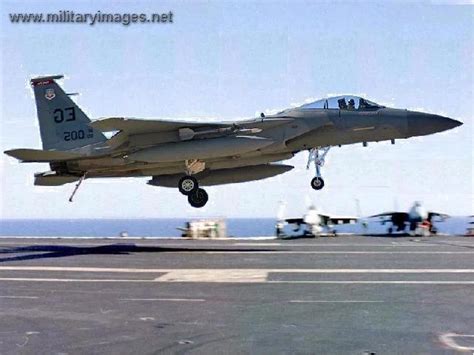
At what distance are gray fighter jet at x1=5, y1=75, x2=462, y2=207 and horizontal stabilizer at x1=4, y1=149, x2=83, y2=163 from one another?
3cm

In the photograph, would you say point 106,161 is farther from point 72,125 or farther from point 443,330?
point 443,330

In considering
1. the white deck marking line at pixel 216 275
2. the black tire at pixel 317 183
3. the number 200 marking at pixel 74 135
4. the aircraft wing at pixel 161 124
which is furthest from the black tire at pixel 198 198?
the white deck marking line at pixel 216 275

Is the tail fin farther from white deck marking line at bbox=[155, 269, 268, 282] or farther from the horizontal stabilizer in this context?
white deck marking line at bbox=[155, 269, 268, 282]

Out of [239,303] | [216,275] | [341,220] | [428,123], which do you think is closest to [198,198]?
[216,275]

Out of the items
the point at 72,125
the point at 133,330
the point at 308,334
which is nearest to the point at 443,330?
the point at 308,334

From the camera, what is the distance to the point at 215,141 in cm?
2020

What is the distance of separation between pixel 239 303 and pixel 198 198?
12.1 m

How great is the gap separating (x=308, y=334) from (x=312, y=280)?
5197 millimetres

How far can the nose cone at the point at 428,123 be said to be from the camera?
20.7m

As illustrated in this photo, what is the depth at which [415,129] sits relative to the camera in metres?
20.7

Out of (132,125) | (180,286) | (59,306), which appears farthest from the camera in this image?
(132,125)

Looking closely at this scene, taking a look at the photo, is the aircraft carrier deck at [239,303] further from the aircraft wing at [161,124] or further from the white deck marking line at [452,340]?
the aircraft wing at [161,124]

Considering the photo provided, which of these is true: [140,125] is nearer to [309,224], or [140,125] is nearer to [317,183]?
[317,183]

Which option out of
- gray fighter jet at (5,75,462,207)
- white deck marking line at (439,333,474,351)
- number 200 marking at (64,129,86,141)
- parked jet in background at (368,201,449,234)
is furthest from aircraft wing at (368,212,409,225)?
white deck marking line at (439,333,474,351)
